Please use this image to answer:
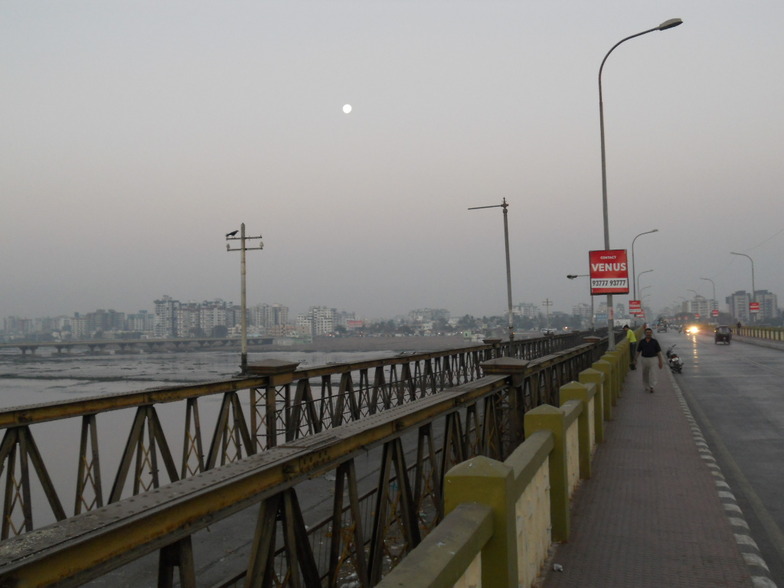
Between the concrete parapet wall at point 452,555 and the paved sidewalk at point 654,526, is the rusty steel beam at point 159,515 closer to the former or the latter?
the concrete parapet wall at point 452,555

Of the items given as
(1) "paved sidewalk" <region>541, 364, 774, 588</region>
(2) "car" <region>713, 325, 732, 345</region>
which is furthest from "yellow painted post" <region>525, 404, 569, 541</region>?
(2) "car" <region>713, 325, 732, 345</region>

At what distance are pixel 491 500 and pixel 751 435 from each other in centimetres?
1114

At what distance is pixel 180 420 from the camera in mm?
32531

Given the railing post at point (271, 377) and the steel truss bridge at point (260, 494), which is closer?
the steel truss bridge at point (260, 494)

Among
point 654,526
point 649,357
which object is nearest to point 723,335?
point 649,357

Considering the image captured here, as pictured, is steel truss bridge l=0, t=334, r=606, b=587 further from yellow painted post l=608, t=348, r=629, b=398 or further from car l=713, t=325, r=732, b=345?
car l=713, t=325, r=732, b=345

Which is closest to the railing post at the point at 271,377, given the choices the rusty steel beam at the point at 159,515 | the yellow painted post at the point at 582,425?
the yellow painted post at the point at 582,425

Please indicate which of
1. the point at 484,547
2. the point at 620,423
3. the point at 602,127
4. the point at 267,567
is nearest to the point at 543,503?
the point at 484,547

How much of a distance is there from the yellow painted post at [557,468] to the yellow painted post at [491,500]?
251 cm

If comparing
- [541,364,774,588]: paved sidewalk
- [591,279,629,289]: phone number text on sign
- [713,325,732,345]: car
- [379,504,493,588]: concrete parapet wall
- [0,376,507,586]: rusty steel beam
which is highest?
[591,279,629,289]: phone number text on sign

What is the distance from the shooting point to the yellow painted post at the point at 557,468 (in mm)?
6156

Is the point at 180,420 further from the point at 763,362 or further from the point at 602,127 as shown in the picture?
the point at 763,362

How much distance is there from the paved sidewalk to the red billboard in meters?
7.23

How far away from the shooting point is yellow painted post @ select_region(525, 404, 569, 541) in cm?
616
